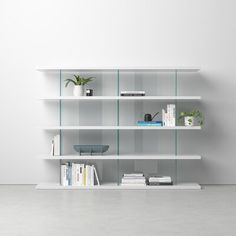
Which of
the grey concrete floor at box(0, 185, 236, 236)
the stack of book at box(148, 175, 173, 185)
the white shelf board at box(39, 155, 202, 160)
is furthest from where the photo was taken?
the stack of book at box(148, 175, 173, 185)

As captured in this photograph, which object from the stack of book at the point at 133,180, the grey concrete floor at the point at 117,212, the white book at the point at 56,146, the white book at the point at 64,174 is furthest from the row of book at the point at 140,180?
the white book at the point at 56,146

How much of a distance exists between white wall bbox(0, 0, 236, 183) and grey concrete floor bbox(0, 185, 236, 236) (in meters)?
0.62

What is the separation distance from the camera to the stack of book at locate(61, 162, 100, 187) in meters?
6.04

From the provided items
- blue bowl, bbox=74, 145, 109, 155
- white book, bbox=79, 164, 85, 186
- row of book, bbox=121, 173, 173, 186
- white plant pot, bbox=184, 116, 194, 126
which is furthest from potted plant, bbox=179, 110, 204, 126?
white book, bbox=79, 164, 85, 186

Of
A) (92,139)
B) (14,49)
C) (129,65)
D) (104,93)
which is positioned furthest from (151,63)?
(14,49)

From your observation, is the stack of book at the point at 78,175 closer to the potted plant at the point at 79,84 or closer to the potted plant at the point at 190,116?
→ the potted plant at the point at 79,84

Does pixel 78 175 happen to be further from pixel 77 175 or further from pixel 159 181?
pixel 159 181

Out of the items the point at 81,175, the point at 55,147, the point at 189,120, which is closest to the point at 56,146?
the point at 55,147

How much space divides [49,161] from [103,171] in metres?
0.68

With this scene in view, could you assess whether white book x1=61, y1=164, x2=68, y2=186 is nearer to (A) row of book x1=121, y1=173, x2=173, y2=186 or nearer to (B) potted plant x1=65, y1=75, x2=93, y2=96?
(A) row of book x1=121, y1=173, x2=173, y2=186

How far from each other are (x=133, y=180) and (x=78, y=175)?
64 centimetres

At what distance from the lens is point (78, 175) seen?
6039mm

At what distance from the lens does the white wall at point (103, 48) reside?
6.38 meters

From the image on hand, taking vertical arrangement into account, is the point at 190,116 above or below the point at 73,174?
above
